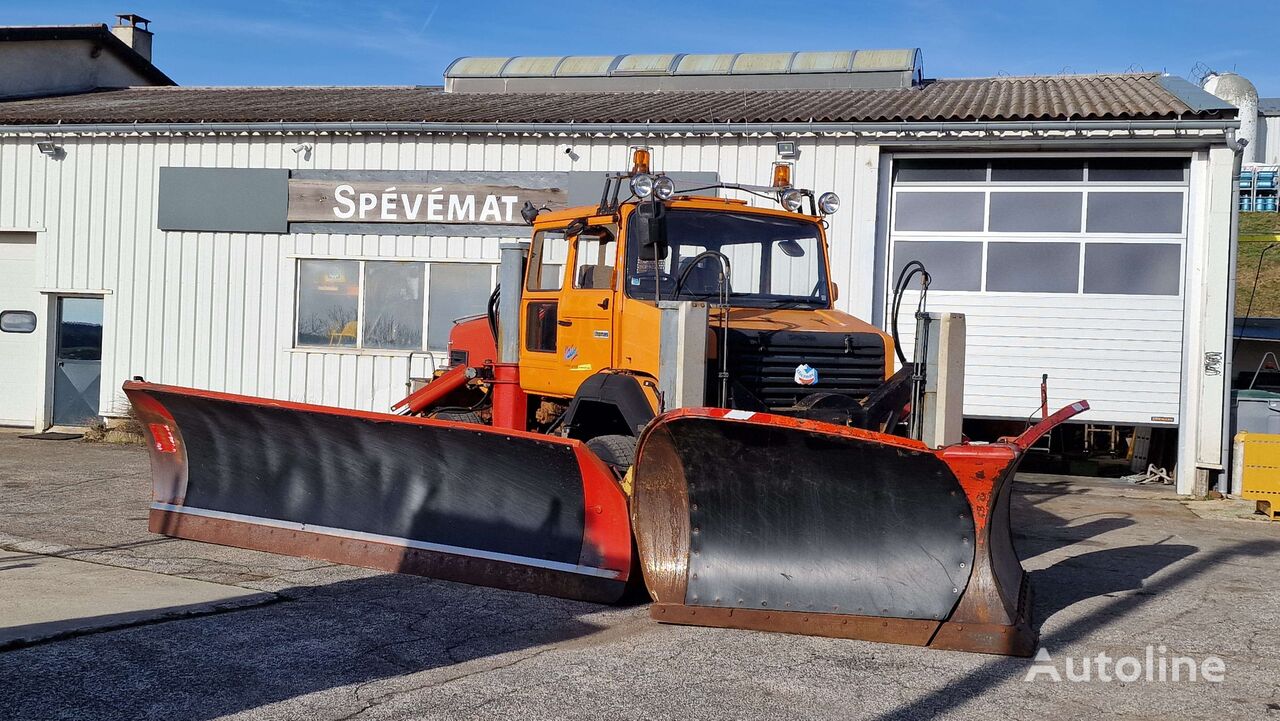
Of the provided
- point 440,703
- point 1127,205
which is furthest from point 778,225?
point 1127,205

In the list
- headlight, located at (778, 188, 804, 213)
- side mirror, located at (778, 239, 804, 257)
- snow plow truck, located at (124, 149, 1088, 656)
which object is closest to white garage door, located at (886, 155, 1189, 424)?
snow plow truck, located at (124, 149, 1088, 656)

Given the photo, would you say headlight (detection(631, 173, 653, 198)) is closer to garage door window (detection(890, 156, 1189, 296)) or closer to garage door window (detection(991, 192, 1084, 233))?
garage door window (detection(890, 156, 1189, 296))

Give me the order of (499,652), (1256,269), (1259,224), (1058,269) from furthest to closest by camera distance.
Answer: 1. (1259,224)
2. (1256,269)
3. (1058,269)
4. (499,652)

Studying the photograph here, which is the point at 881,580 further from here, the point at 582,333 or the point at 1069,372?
the point at 1069,372

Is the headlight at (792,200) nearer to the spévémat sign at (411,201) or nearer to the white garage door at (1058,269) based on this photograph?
the white garage door at (1058,269)

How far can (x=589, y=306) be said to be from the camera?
775 cm

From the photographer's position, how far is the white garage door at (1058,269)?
1305 centimetres

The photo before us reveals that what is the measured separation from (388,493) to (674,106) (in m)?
9.15

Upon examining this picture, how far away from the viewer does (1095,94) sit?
15.0 metres

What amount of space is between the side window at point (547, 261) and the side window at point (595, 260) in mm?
195

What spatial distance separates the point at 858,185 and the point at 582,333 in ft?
21.9

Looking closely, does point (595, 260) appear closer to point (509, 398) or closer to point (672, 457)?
point (509, 398)

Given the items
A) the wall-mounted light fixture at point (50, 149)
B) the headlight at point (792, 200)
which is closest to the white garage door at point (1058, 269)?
the headlight at point (792, 200)

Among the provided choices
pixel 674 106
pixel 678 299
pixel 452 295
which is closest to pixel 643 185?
pixel 678 299
